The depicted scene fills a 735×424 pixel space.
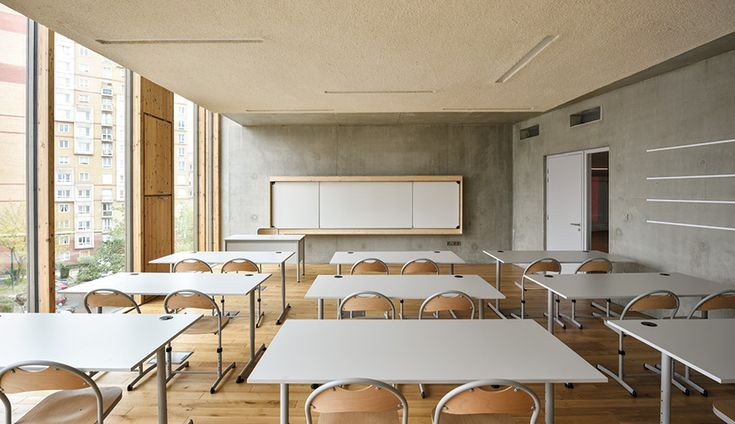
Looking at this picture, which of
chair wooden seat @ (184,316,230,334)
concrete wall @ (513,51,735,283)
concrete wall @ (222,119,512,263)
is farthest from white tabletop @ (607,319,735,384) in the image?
concrete wall @ (222,119,512,263)

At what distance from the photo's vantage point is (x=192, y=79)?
420cm

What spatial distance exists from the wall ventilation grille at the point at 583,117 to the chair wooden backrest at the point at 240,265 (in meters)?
5.26

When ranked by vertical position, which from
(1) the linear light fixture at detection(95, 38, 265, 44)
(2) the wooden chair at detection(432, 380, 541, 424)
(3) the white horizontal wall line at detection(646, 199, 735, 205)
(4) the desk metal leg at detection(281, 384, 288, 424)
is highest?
(1) the linear light fixture at detection(95, 38, 265, 44)

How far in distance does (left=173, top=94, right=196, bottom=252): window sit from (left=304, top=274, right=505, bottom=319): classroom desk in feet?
13.8

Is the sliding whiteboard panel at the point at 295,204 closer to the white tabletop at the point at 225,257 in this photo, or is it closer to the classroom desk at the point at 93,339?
the white tabletop at the point at 225,257

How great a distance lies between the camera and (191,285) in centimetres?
363

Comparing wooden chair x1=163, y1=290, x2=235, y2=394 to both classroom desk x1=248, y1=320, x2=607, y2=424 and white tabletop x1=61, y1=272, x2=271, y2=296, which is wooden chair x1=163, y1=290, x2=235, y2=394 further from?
classroom desk x1=248, y1=320, x2=607, y2=424

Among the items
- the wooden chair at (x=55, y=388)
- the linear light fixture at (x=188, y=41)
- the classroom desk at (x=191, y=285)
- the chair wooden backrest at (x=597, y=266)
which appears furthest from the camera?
the chair wooden backrest at (x=597, y=266)

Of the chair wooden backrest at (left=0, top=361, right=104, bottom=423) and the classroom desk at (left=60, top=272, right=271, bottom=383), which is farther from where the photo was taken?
the classroom desk at (left=60, top=272, right=271, bottom=383)

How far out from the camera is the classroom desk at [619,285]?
3.31 meters

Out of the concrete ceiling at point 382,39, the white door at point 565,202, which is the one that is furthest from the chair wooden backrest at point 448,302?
the white door at point 565,202

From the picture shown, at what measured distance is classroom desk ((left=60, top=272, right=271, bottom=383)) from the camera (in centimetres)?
341

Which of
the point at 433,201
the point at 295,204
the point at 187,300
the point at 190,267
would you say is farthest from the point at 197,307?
the point at 433,201

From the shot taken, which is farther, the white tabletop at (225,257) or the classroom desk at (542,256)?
the classroom desk at (542,256)
